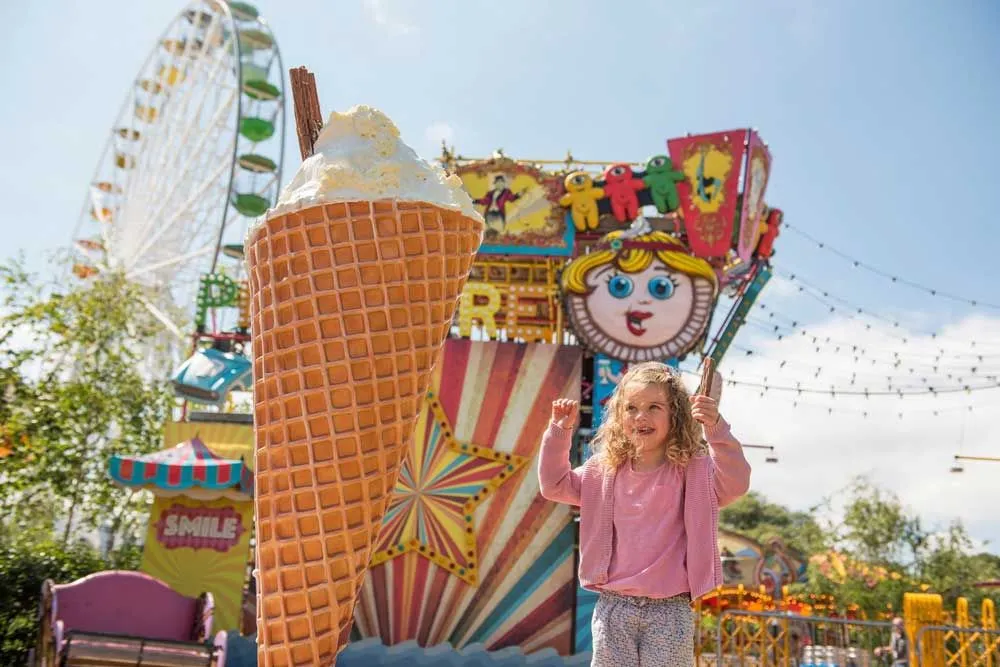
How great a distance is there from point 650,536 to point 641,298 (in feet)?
23.6

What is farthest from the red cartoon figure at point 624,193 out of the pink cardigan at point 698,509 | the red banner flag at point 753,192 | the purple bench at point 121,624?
the pink cardigan at point 698,509

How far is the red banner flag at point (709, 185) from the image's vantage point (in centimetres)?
1009

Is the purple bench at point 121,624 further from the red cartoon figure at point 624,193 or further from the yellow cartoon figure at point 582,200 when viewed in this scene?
the red cartoon figure at point 624,193

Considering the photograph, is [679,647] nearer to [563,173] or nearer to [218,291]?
[563,173]

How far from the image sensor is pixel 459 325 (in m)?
10.1

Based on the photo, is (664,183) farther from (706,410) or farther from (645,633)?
(645,633)

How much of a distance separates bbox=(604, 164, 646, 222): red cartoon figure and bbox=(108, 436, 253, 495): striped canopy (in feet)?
18.5

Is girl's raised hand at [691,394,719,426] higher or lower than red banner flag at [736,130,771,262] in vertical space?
lower

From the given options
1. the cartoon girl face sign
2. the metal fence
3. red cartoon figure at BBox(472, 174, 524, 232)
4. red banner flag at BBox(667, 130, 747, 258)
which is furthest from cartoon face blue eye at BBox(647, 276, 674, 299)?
the metal fence

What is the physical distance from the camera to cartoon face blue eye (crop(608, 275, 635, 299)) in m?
9.34

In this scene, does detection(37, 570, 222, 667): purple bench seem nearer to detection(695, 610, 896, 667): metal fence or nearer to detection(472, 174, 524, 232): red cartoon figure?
detection(695, 610, 896, 667): metal fence

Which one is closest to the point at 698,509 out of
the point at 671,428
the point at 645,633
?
the point at 671,428

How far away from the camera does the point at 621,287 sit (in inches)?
368

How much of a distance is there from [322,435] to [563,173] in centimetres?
927
